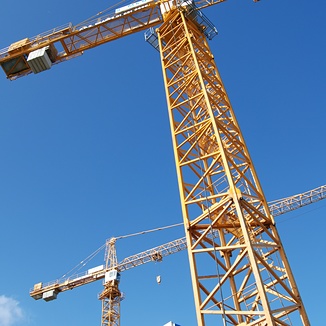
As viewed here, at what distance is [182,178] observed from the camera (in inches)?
441

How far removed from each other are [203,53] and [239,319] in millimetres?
10890

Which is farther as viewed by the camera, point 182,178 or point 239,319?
point 182,178

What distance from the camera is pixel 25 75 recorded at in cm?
2019

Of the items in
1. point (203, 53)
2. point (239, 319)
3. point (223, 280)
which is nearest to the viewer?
point (223, 280)

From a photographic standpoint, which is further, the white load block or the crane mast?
the crane mast

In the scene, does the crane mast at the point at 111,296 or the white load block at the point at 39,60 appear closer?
the white load block at the point at 39,60

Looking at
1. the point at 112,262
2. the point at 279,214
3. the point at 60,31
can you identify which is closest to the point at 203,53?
the point at 60,31

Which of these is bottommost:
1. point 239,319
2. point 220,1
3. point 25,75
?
point 239,319

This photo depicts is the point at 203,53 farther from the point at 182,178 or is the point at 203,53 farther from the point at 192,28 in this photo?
the point at 182,178

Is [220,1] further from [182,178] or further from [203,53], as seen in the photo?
[182,178]

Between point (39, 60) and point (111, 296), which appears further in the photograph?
point (111, 296)

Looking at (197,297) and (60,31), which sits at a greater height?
(60,31)

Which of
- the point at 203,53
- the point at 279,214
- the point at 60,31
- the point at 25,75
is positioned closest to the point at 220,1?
the point at 203,53

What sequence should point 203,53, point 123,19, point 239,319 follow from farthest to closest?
point 123,19 → point 203,53 → point 239,319
